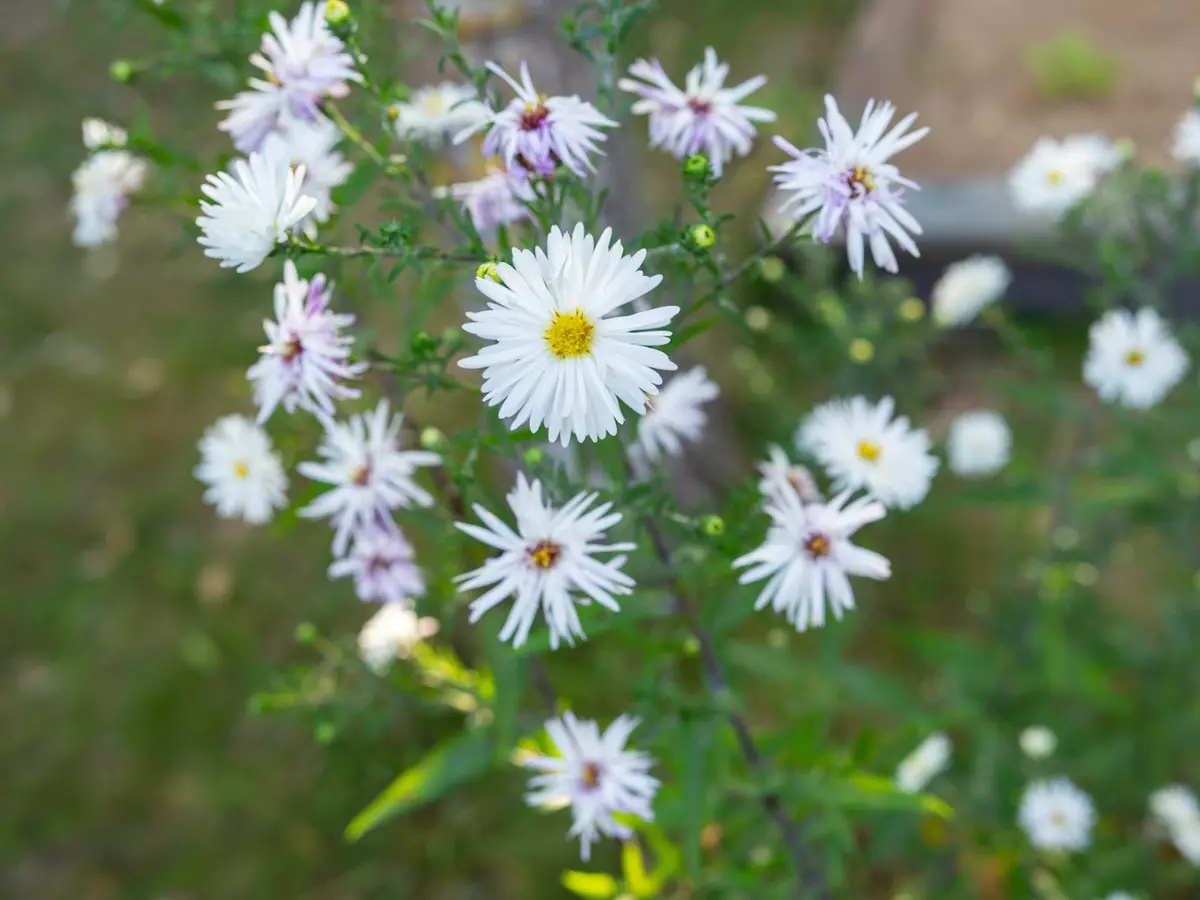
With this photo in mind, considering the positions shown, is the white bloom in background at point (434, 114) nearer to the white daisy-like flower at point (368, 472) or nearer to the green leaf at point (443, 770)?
the white daisy-like flower at point (368, 472)

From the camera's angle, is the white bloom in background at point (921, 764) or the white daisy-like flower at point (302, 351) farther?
the white bloom in background at point (921, 764)

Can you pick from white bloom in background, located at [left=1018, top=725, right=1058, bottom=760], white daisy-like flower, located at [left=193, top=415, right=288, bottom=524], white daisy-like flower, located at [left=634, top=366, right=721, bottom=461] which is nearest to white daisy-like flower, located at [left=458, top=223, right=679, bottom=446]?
white daisy-like flower, located at [left=634, top=366, right=721, bottom=461]

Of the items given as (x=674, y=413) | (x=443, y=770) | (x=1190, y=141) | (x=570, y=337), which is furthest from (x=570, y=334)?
(x=1190, y=141)

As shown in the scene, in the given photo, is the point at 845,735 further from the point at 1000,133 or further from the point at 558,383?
the point at 1000,133

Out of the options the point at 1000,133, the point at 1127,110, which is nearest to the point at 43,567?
the point at 1000,133

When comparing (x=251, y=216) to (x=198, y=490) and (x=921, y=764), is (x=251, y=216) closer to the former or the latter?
(x=921, y=764)

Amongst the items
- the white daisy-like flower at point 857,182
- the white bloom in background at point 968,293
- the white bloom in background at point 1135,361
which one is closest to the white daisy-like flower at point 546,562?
the white daisy-like flower at point 857,182

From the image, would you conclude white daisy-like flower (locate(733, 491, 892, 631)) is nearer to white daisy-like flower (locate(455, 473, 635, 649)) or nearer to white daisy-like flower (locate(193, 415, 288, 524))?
white daisy-like flower (locate(455, 473, 635, 649))
